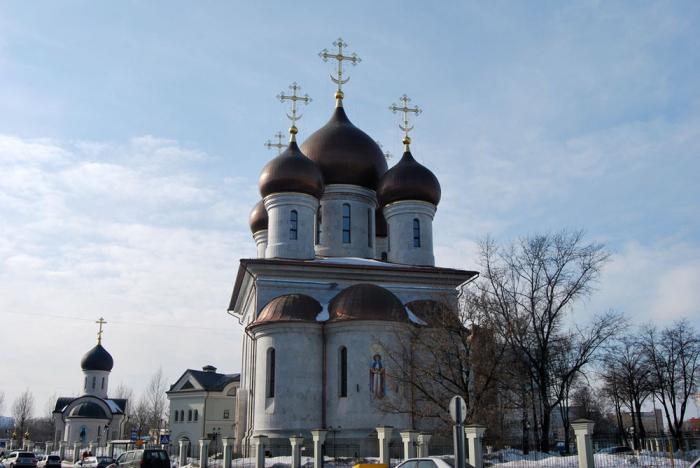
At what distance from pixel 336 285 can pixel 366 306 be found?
3214 mm

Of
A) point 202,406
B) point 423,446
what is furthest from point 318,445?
→ point 202,406

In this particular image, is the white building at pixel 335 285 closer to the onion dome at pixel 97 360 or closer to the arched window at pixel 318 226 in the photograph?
the arched window at pixel 318 226

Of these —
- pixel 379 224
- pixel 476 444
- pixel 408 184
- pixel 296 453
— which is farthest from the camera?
pixel 379 224

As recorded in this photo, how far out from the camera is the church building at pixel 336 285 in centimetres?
2456

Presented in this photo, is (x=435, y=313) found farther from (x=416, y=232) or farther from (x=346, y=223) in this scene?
(x=346, y=223)

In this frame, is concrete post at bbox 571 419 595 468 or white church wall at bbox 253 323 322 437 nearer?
concrete post at bbox 571 419 595 468

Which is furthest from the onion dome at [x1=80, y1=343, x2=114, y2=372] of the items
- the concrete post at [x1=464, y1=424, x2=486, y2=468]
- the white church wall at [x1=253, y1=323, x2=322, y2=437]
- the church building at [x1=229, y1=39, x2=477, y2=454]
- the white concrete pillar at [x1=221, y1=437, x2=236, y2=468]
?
the concrete post at [x1=464, y1=424, x2=486, y2=468]

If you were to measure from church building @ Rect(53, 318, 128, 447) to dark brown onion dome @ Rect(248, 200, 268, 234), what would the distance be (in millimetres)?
22421

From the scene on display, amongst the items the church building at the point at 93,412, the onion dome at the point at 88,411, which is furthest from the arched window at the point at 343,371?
Answer: the onion dome at the point at 88,411

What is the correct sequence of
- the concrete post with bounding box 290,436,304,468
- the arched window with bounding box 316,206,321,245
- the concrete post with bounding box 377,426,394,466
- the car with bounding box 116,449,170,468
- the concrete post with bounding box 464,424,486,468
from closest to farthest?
the concrete post with bounding box 464,424,486,468 → the concrete post with bounding box 377,426,394,466 → the car with bounding box 116,449,170,468 → the concrete post with bounding box 290,436,304,468 → the arched window with bounding box 316,206,321,245

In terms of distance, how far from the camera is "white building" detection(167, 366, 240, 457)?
4238 centimetres

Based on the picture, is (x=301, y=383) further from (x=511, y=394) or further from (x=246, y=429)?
(x=511, y=394)

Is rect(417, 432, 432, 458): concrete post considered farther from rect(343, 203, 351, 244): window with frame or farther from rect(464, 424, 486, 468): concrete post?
rect(343, 203, 351, 244): window with frame

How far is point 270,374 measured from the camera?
83.2ft
